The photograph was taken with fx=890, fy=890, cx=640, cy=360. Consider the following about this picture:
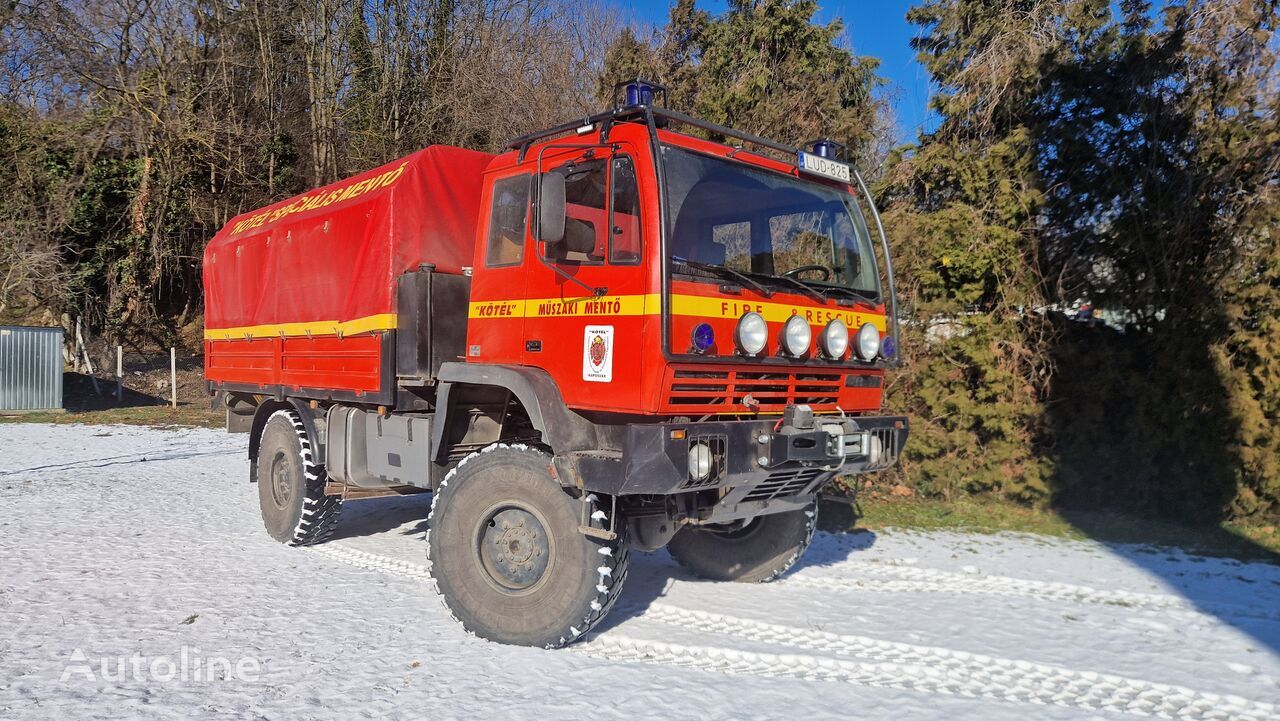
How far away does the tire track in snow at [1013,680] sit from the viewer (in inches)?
161

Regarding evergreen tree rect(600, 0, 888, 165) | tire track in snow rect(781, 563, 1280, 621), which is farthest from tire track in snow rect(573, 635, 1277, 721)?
evergreen tree rect(600, 0, 888, 165)

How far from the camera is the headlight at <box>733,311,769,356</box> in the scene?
14.7ft

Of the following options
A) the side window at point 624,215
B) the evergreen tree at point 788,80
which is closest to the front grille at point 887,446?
the side window at point 624,215

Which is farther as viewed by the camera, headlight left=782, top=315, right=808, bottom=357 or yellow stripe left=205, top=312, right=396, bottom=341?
yellow stripe left=205, top=312, right=396, bottom=341

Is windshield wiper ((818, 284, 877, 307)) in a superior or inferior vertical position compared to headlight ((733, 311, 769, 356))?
superior

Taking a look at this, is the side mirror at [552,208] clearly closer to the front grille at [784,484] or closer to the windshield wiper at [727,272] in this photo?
the windshield wiper at [727,272]

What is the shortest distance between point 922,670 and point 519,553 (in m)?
2.19

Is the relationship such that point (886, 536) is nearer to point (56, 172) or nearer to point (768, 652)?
point (768, 652)

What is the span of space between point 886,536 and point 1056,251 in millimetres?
3400

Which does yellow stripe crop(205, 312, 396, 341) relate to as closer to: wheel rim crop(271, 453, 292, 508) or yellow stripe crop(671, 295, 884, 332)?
wheel rim crop(271, 453, 292, 508)

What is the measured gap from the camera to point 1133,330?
346 inches

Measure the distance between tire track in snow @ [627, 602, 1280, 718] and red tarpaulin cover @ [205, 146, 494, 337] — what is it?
9.87 feet

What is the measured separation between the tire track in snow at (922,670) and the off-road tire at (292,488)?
124 inches

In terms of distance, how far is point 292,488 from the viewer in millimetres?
7215
